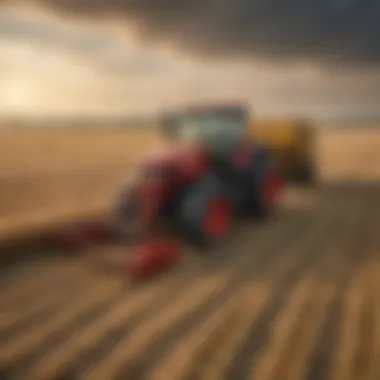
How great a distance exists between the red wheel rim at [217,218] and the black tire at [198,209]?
12mm

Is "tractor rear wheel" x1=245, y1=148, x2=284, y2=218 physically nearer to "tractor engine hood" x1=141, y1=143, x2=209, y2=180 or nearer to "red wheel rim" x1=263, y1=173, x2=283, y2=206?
"red wheel rim" x1=263, y1=173, x2=283, y2=206

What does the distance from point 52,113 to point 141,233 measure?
440mm

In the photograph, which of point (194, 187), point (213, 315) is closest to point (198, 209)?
point (194, 187)

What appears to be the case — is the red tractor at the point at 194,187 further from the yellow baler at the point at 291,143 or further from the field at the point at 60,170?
the yellow baler at the point at 291,143

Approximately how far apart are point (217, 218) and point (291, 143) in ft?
3.17

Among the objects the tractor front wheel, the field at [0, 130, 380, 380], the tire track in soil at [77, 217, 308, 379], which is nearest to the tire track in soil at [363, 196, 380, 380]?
the field at [0, 130, 380, 380]

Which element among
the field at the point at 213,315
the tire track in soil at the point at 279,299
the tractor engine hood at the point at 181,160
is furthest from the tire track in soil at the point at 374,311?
the tractor engine hood at the point at 181,160

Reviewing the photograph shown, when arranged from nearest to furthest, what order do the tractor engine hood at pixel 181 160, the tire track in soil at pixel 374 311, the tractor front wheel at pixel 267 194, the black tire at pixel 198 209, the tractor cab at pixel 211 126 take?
the tire track in soil at pixel 374 311 → the black tire at pixel 198 209 → the tractor engine hood at pixel 181 160 → the tractor cab at pixel 211 126 → the tractor front wheel at pixel 267 194

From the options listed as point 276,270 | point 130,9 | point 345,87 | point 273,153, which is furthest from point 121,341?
point 273,153

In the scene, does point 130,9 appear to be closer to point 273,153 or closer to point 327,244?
point 327,244

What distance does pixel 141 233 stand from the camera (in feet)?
5.24

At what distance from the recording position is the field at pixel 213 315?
893 mm

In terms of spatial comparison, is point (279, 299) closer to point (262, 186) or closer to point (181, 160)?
point (181, 160)

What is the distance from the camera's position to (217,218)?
1.65 meters
